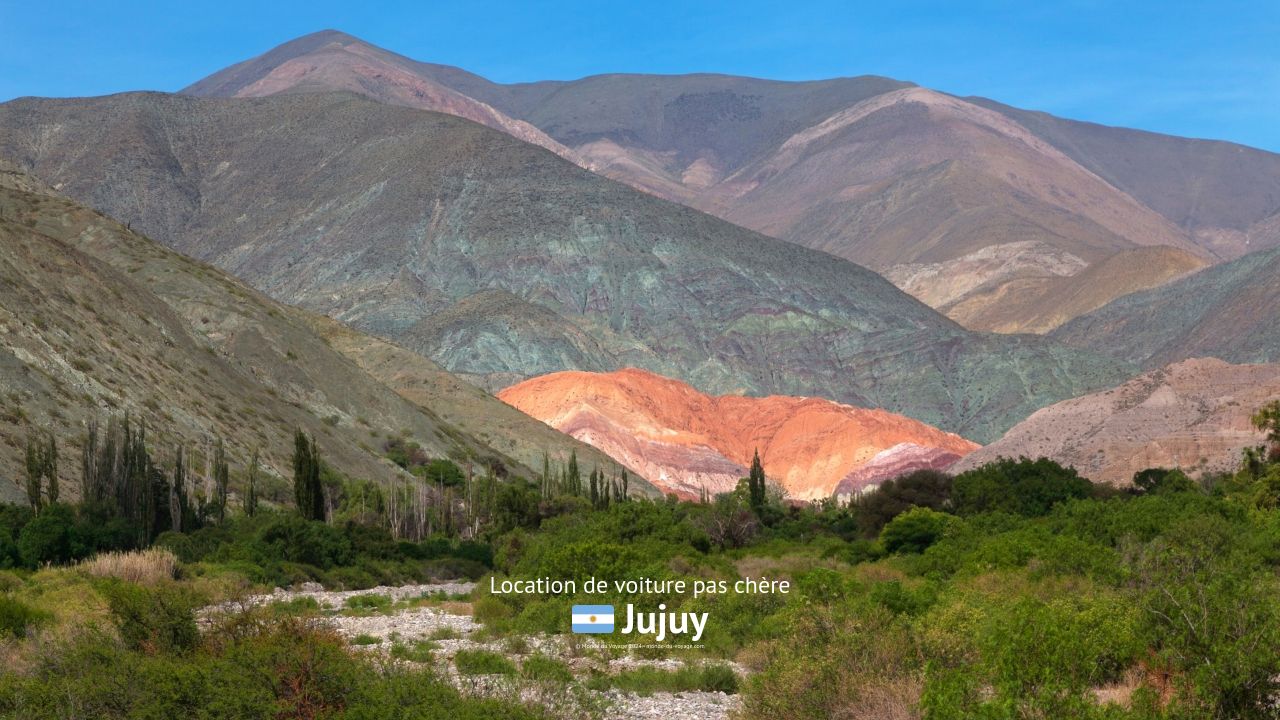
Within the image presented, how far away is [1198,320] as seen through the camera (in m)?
175

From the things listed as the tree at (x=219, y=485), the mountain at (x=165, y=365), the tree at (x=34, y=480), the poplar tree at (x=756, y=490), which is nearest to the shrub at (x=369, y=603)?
the tree at (x=34, y=480)

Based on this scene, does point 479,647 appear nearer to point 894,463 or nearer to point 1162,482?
point 1162,482

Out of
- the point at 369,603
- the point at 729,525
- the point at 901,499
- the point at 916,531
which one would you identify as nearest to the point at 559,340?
the point at 901,499

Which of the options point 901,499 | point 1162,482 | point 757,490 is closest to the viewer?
point 901,499

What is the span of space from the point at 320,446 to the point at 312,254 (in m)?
117

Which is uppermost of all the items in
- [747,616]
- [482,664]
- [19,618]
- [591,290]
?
[591,290]

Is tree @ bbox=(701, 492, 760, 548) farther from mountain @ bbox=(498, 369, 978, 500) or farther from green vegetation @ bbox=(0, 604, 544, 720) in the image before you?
mountain @ bbox=(498, 369, 978, 500)

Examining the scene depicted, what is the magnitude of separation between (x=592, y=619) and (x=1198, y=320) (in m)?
165

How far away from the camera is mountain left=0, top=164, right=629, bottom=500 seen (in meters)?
50.5

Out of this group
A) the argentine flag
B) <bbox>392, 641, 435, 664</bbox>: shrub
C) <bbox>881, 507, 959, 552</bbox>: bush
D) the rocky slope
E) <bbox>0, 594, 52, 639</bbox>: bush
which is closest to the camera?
<bbox>0, 594, 52, 639</bbox>: bush

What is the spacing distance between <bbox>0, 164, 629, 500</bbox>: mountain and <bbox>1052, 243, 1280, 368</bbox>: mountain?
9328 cm

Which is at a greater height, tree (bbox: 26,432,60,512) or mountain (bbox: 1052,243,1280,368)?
mountain (bbox: 1052,243,1280,368)

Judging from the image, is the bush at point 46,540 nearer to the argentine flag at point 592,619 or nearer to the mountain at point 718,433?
the argentine flag at point 592,619

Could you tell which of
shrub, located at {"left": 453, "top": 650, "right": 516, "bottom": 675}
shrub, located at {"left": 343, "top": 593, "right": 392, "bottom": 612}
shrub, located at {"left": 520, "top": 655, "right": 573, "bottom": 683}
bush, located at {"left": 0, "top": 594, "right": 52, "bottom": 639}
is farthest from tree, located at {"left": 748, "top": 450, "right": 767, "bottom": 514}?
shrub, located at {"left": 520, "top": 655, "right": 573, "bottom": 683}
